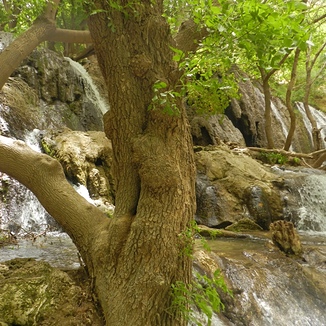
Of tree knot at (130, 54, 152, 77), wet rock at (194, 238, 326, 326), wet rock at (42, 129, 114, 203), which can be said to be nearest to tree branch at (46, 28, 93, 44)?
wet rock at (42, 129, 114, 203)

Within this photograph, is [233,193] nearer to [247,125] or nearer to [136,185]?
[136,185]

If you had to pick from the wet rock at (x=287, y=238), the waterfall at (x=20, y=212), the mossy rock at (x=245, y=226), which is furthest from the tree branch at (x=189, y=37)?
the mossy rock at (x=245, y=226)

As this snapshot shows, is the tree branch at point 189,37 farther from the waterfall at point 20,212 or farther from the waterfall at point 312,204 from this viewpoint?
the waterfall at point 312,204

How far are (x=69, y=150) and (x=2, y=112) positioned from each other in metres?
1.92

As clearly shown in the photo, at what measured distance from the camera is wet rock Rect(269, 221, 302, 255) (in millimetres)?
4914

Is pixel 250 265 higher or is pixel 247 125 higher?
pixel 247 125

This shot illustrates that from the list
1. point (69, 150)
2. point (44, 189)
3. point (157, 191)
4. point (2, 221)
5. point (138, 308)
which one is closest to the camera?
point (138, 308)

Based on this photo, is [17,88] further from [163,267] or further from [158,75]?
[163,267]

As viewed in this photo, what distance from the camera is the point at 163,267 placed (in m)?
2.15

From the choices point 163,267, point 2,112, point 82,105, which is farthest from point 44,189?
point 82,105

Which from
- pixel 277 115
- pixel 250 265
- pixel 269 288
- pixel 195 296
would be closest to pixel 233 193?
pixel 250 265

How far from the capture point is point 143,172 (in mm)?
2344

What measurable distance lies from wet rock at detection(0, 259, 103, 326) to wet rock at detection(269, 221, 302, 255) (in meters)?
3.52

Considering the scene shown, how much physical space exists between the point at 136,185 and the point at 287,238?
3.39 metres
